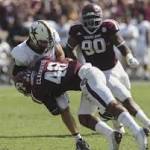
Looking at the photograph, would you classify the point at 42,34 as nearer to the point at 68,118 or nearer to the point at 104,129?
the point at 68,118

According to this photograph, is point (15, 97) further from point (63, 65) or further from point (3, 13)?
point (63, 65)

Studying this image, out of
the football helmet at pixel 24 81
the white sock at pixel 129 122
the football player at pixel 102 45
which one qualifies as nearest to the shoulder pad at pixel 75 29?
the football player at pixel 102 45

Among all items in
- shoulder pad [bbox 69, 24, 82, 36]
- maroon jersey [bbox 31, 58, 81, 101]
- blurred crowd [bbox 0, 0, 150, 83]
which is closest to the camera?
maroon jersey [bbox 31, 58, 81, 101]

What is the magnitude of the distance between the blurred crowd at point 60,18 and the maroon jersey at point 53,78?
10.9m

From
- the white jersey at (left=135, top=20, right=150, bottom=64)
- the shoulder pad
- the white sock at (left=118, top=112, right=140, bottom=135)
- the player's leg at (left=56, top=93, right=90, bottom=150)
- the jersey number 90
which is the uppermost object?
the shoulder pad

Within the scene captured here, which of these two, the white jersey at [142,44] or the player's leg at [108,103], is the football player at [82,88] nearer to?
the player's leg at [108,103]

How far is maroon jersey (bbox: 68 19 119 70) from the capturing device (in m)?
8.84

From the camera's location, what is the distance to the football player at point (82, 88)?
7176 mm

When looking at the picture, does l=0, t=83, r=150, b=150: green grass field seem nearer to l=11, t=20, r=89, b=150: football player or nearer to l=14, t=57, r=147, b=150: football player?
l=11, t=20, r=89, b=150: football player

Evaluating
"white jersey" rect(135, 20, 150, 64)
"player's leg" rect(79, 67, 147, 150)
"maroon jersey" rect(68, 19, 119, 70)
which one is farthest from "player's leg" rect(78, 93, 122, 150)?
"white jersey" rect(135, 20, 150, 64)

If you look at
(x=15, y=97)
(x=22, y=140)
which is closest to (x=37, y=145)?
(x=22, y=140)

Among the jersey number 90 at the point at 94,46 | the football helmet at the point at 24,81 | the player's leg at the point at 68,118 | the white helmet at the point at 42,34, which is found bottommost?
the player's leg at the point at 68,118

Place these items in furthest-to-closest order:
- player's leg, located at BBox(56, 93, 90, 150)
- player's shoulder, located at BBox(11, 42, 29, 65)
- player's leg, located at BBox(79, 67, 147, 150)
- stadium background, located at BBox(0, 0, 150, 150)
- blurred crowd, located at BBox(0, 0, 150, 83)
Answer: blurred crowd, located at BBox(0, 0, 150, 83)
stadium background, located at BBox(0, 0, 150, 150)
player's shoulder, located at BBox(11, 42, 29, 65)
player's leg, located at BBox(56, 93, 90, 150)
player's leg, located at BBox(79, 67, 147, 150)

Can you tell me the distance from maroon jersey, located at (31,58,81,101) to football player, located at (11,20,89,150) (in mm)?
277
